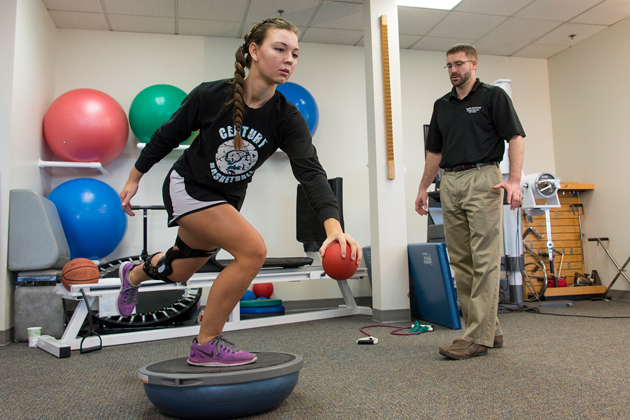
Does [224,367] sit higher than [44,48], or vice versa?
[44,48]

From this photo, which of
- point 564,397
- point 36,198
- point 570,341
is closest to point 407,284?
point 570,341

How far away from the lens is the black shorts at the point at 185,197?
1.59m

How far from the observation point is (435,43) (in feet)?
17.4

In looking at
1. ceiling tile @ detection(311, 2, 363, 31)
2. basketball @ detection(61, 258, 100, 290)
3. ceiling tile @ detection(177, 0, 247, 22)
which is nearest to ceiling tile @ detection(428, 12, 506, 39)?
ceiling tile @ detection(311, 2, 363, 31)

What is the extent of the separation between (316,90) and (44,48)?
103 inches

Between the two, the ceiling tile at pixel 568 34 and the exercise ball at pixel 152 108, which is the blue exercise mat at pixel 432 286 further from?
the ceiling tile at pixel 568 34

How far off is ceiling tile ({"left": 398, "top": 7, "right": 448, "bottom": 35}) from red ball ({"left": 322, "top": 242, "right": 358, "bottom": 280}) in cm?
397

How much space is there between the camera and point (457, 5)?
4.46 metres

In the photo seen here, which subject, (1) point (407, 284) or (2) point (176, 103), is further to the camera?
(2) point (176, 103)

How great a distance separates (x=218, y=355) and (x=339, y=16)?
152 inches

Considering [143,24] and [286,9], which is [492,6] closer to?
[286,9]

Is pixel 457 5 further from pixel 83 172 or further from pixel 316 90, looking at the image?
pixel 83 172

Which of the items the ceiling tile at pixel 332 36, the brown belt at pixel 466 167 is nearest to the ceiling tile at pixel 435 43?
the ceiling tile at pixel 332 36

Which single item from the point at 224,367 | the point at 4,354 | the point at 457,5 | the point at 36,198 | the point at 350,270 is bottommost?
the point at 4,354
